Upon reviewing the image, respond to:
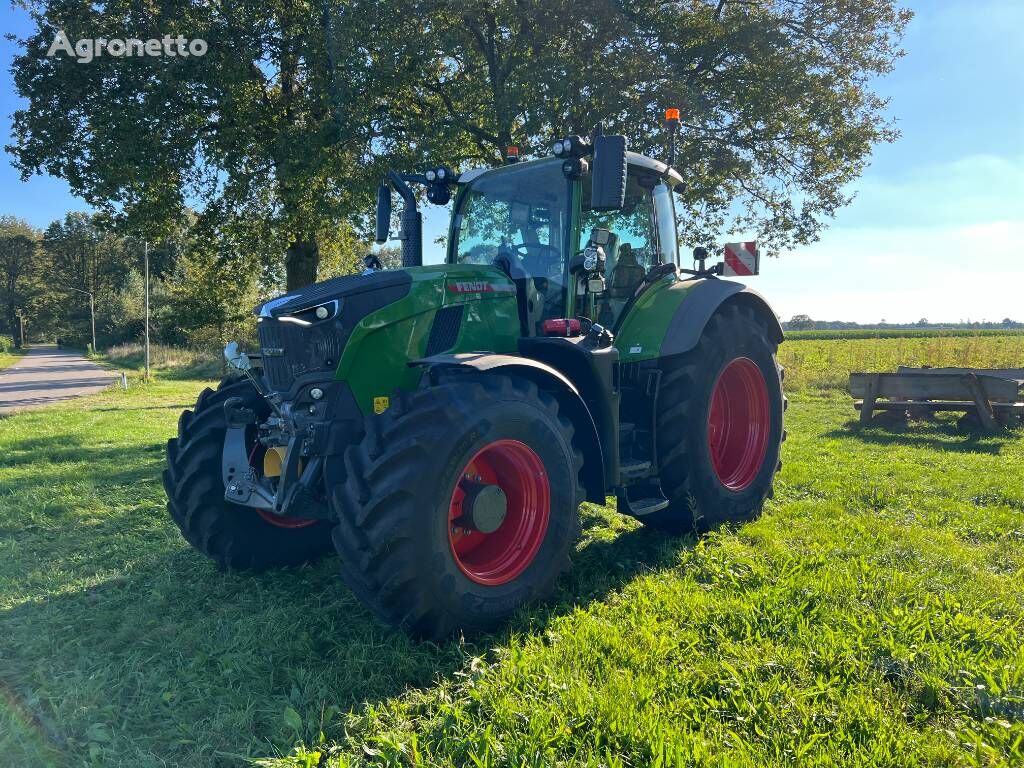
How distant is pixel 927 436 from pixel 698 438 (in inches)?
240

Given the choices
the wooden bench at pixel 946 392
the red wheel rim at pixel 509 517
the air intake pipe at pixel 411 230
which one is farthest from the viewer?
the wooden bench at pixel 946 392

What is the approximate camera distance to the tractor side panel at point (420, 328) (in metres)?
3.53

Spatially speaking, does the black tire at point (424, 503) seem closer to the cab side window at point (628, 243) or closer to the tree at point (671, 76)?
the cab side window at point (628, 243)

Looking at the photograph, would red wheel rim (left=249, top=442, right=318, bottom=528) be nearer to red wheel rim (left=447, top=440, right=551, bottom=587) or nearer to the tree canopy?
red wheel rim (left=447, top=440, right=551, bottom=587)

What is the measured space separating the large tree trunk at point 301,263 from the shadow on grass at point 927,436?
10.1 meters

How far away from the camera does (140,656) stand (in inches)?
123

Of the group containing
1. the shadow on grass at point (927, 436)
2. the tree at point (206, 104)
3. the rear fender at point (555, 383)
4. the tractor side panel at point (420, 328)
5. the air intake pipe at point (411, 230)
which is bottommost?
the shadow on grass at point (927, 436)

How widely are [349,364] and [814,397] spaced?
42.1 ft

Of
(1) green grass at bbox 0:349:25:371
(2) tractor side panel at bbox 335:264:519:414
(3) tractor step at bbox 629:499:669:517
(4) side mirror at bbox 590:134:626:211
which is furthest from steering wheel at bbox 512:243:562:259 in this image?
(1) green grass at bbox 0:349:25:371

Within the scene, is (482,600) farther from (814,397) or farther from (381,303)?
(814,397)

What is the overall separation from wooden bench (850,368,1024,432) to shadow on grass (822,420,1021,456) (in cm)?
21

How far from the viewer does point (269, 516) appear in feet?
13.9

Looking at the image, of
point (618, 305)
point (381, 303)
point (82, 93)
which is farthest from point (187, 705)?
point (82, 93)

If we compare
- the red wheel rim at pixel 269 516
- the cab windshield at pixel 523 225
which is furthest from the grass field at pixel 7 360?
the cab windshield at pixel 523 225
